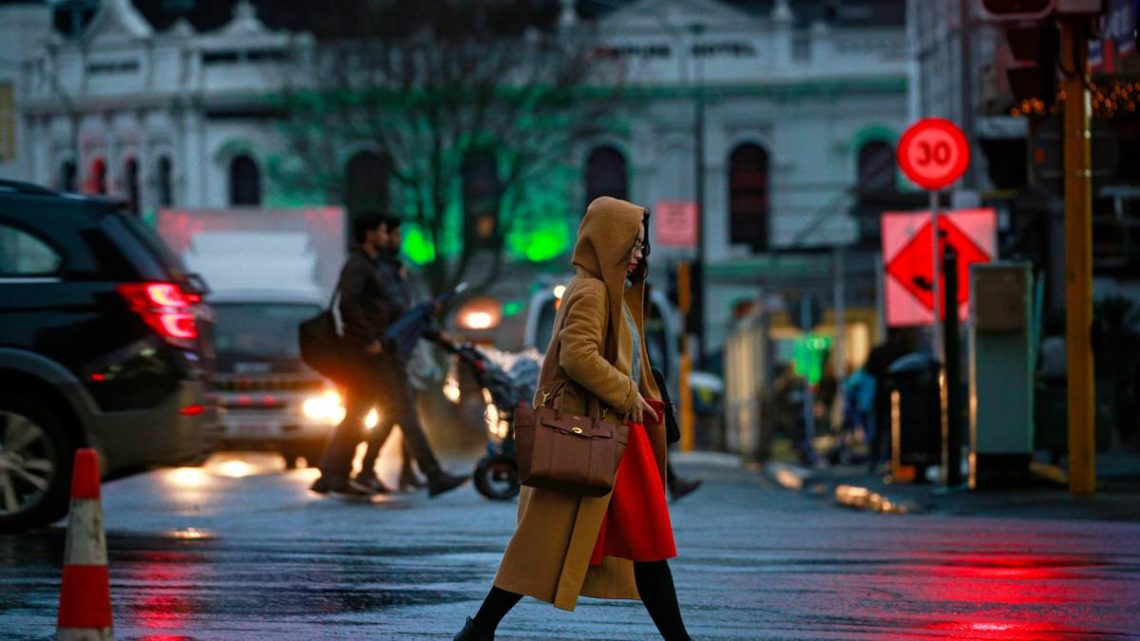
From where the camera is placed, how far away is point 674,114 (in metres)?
67.4

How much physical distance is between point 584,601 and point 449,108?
47.1 m

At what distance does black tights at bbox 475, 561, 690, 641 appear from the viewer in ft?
25.4

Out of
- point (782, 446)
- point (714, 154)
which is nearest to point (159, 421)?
point (782, 446)

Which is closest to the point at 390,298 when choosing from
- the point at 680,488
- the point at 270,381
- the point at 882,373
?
the point at 680,488

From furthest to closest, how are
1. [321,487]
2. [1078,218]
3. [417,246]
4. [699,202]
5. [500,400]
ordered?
[417,246]
[699,202]
[500,400]
[321,487]
[1078,218]

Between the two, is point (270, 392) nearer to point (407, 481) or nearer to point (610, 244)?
point (407, 481)

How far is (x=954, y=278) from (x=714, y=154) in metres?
49.5

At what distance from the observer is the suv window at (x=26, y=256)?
12.3 m

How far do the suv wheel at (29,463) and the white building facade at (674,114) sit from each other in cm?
5242

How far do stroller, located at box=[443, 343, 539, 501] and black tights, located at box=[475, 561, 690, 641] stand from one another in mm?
8492

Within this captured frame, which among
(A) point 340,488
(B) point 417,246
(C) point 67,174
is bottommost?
(A) point 340,488

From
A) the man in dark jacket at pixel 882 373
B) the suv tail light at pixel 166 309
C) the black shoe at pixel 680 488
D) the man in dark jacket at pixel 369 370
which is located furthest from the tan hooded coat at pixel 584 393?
the man in dark jacket at pixel 882 373

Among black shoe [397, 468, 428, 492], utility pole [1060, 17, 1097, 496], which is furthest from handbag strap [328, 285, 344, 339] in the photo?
utility pole [1060, 17, 1097, 496]

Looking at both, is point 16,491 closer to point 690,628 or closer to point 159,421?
point 159,421
